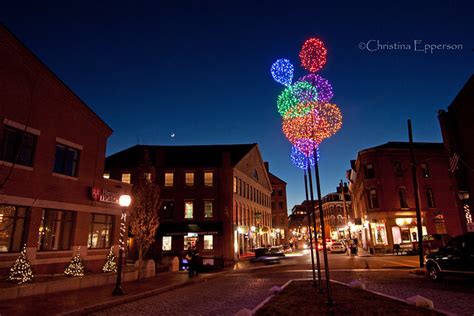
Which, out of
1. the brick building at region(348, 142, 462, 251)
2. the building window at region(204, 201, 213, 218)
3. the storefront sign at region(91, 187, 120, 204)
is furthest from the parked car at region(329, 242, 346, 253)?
the storefront sign at region(91, 187, 120, 204)

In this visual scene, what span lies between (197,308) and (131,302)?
3399 mm

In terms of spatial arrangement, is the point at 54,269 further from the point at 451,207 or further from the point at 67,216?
the point at 451,207

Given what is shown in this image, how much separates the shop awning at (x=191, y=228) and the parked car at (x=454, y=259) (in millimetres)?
25510

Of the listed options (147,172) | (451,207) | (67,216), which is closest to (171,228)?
(147,172)

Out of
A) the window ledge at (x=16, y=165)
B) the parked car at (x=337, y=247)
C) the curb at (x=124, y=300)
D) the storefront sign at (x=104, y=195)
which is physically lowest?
the curb at (x=124, y=300)

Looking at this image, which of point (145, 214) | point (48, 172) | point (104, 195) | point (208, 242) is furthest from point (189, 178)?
point (48, 172)

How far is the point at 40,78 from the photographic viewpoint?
57.5 ft

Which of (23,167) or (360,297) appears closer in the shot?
(360,297)

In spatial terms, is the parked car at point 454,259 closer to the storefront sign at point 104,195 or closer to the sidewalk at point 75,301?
the sidewalk at point 75,301

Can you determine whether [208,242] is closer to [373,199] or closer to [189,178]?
[189,178]

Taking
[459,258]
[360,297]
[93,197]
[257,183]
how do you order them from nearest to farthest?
[360,297] < [459,258] < [93,197] < [257,183]

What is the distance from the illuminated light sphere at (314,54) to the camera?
9453mm

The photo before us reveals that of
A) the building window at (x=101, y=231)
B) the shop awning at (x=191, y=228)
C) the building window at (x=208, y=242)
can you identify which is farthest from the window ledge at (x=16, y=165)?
the building window at (x=208, y=242)

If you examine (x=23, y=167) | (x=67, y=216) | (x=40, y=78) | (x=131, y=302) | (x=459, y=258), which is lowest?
(x=131, y=302)
